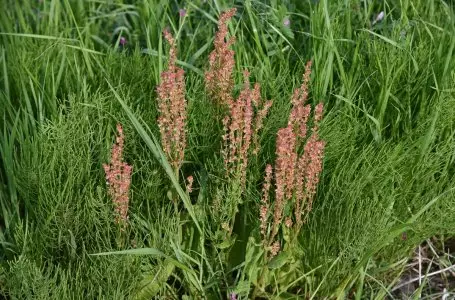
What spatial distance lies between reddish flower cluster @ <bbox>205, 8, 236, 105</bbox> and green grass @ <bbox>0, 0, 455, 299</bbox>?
0.32 ft

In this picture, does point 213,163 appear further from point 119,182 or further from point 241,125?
point 119,182

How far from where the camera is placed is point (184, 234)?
8.13 feet

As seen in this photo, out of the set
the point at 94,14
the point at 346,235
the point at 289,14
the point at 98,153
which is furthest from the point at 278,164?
the point at 94,14

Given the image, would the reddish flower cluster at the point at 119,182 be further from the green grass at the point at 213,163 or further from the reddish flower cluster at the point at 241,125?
the reddish flower cluster at the point at 241,125

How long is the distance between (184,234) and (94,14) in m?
1.59

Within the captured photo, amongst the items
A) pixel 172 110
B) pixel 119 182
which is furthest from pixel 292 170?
pixel 119 182

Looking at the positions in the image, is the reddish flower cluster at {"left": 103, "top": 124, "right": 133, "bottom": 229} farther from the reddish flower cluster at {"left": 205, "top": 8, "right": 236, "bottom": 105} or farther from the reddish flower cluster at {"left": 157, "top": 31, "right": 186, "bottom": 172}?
the reddish flower cluster at {"left": 205, "top": 8, "right": 236, "bottom": 105}

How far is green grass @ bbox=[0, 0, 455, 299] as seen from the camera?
90.8 inches

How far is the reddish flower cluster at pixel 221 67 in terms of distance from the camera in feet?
7.94

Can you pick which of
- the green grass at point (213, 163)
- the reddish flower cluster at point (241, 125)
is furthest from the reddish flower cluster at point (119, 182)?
the reddish flower cluster at point (241, 125)

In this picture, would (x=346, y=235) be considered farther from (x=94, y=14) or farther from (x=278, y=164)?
(x=94, y=14)

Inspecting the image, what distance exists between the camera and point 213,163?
2586mm

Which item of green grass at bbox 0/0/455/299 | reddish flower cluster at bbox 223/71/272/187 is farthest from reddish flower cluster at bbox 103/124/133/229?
reddish flower cluster at bbox 223/71/272/187

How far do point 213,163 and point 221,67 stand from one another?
333mm
